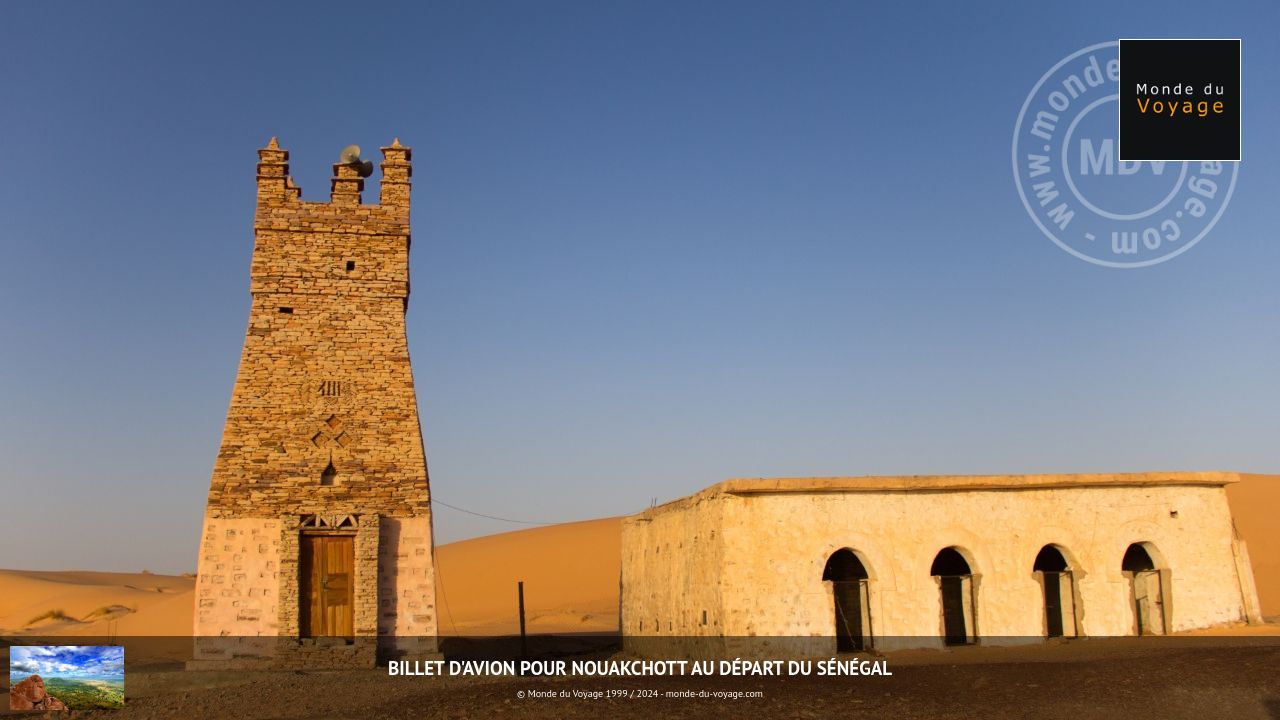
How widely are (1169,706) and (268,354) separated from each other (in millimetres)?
14804

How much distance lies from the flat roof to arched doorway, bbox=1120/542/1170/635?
1328 mm

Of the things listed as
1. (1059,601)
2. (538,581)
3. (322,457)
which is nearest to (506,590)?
(538,581)

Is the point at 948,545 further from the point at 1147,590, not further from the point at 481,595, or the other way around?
the point at 481,595

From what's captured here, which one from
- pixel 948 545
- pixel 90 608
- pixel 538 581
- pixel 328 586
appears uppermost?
pixel 948 545

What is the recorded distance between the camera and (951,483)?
18.5 meters

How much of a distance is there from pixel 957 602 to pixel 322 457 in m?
11.7

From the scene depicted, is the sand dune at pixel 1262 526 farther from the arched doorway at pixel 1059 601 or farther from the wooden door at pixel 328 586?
the wooden door at pixel 328 586

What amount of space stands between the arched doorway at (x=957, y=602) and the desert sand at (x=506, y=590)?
53.2 ft

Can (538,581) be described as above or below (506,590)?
above

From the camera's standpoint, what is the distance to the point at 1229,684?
13453 millimetres

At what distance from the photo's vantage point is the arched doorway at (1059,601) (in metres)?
18.9

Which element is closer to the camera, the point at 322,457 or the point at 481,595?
the point at 322,457

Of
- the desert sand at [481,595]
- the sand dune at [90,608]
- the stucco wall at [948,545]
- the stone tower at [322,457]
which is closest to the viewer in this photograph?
the stone tower at [322,457]

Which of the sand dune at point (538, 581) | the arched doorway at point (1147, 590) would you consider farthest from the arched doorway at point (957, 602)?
the sand dune at point (538, 581)
